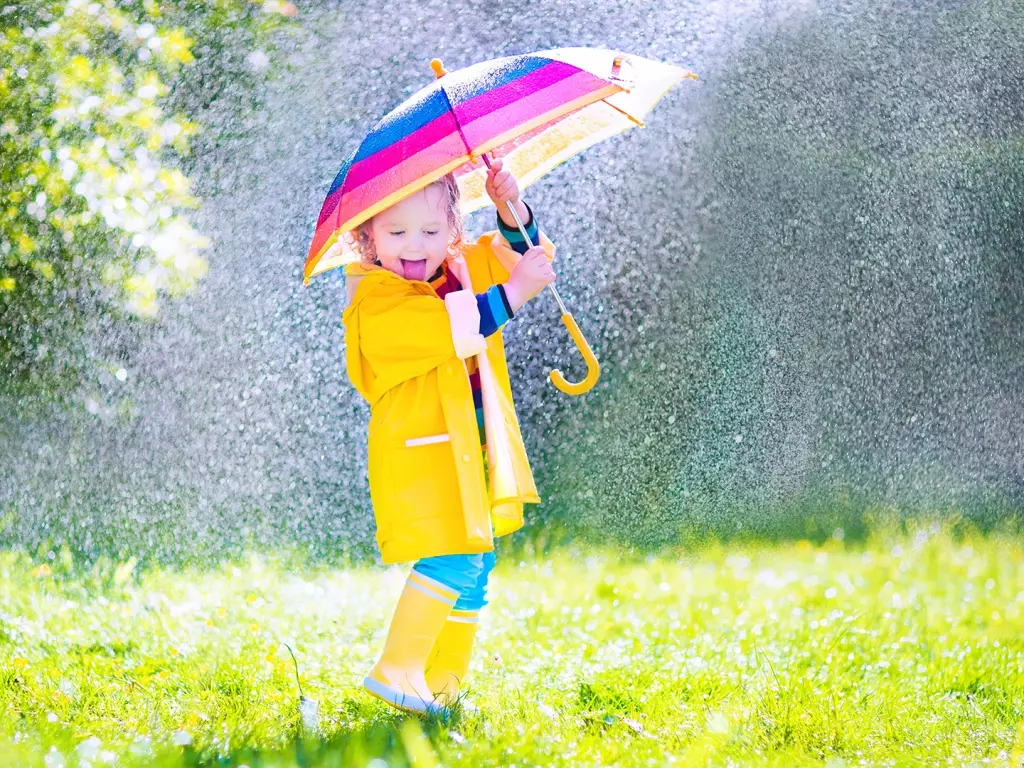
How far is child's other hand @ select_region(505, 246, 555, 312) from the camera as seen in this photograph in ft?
8.98

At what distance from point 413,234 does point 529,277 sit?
0.93 feet

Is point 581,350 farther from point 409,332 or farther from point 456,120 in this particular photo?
point 456,120

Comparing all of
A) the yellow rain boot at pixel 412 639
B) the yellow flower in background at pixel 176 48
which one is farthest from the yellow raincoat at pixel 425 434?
the yellow flower in background at pixel 176 48

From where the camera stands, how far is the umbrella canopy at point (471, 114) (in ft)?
8.43

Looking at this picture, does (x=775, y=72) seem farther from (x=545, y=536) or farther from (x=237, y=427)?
(x=237, y=427)

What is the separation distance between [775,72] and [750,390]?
154 cm

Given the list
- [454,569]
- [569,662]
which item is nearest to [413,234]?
[454,569]

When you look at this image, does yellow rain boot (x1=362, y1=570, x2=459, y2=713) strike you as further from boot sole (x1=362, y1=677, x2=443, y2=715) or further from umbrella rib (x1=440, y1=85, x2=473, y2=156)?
umbrella rib (x1=440, y1=85, x2=473, y2=156)

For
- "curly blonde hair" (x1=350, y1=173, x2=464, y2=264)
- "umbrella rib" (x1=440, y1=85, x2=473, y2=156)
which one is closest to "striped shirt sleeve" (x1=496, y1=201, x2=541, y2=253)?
"curly blonde hair" (x1=350, y1=173, x2=464, y2=264)

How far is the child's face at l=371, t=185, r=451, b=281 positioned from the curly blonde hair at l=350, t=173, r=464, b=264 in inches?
0.9

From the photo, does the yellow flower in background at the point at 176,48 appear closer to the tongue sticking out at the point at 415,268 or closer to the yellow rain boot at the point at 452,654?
the tongue sticking out at the point at 415,268

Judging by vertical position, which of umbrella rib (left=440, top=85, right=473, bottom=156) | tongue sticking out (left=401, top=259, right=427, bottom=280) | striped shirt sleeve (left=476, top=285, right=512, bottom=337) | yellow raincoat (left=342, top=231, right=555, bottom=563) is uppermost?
umbrella rib (left=440, top=85, right=473, bottom=156)

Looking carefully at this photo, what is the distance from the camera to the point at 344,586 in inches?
183

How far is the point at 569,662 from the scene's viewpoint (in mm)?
3518
